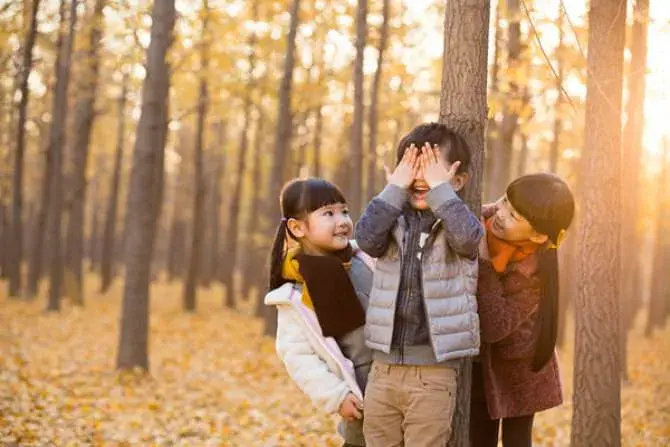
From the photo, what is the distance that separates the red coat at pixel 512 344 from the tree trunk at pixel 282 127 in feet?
33.5

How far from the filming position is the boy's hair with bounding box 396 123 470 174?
3.41 metres

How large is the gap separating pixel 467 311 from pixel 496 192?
8923mm

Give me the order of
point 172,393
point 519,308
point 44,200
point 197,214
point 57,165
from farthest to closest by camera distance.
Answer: point 197,214 → point 44,200 → point 57,165 → point 172,393 → point 519,308

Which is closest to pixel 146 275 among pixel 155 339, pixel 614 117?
pixel 155 339

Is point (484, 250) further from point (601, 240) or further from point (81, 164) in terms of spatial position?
point (81, 164)

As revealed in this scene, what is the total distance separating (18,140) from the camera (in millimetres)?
18812

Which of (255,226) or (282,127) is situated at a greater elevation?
(282,127)

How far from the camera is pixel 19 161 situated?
63.1 feet

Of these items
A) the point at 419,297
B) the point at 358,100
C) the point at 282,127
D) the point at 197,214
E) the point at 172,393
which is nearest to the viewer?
the point at 419,297

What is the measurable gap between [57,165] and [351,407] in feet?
53.8

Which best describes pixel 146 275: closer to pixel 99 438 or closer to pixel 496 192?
pixel 99 438

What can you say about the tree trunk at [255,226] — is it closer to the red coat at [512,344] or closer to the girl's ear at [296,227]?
the girl's ear at [296,227]

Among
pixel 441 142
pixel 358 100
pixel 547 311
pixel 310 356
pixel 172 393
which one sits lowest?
pixel 172 393

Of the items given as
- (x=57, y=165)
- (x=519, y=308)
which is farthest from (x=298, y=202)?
(x=57, y=165)
